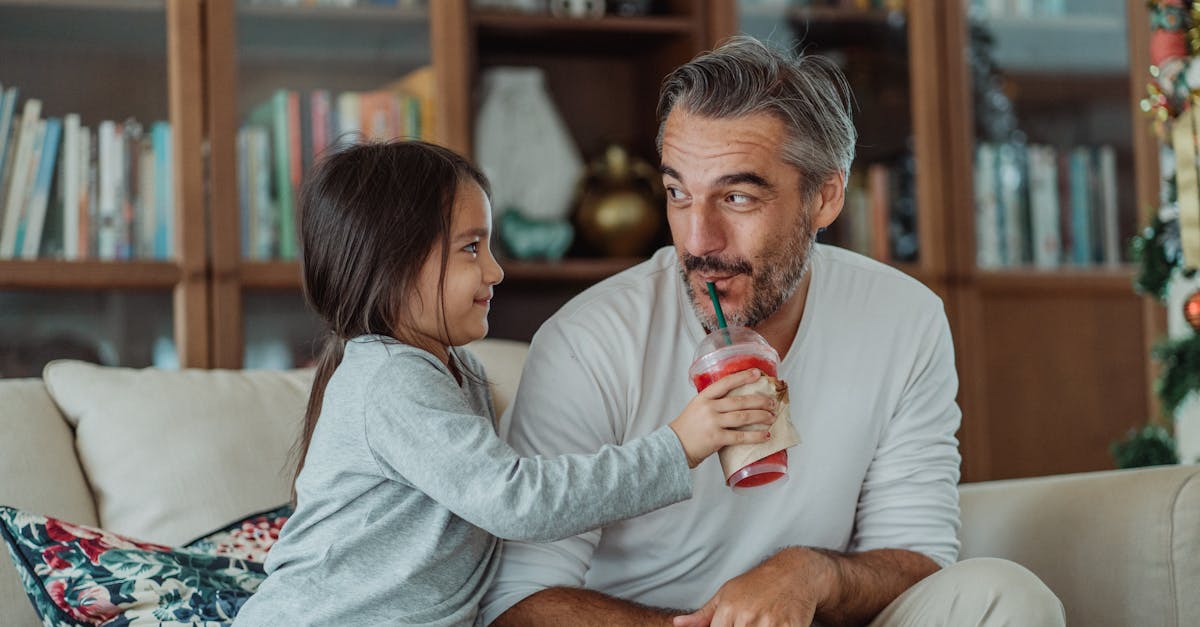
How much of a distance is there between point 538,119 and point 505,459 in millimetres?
1687

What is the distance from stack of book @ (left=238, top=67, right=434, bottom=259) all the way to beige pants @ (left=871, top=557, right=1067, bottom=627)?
1.58 meters

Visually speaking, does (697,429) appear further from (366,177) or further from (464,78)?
(464,78)

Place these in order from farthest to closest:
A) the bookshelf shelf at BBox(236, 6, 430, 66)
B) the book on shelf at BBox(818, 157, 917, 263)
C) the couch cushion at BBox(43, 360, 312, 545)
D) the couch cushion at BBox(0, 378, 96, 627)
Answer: the book on shelf at BBox(818, 157, 917, 263), the bookshelf shelf at BBox(236, 6, 430, 66), the couch cushion at BBox(43, 360, 312, 545), the couch cushion at BBox(0, 378, 96, 627)

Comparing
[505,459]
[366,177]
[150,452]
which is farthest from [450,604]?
[150,452]

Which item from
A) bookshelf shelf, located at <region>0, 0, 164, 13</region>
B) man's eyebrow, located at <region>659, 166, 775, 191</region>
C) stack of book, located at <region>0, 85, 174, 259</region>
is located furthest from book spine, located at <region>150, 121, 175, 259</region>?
man's eyebrow, located at <region>659, 166, 775, 191</region>

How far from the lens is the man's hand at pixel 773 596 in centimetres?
143

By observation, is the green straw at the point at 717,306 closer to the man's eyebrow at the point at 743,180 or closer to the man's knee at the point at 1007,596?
the man's eyebrow at the point at 743,180

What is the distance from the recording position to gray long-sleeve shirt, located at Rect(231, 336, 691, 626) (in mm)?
1396

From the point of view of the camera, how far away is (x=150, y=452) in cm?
198

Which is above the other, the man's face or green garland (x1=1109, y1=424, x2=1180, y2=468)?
the man's face

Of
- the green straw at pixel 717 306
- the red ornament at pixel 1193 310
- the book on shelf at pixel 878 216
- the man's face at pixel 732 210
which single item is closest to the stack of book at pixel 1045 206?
the book on shelf at pixel 878 216

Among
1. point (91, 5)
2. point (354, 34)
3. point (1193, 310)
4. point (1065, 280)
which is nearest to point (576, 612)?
point (1193, 310)

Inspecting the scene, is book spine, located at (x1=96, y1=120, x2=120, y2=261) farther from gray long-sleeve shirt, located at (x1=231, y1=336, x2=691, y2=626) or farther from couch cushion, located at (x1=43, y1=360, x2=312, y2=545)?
gray long-sleeve shirt, located at (x1=231, y1=336, x2=691, y2=626)

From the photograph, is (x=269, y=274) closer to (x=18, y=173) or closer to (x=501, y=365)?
(x=18, y=173)
